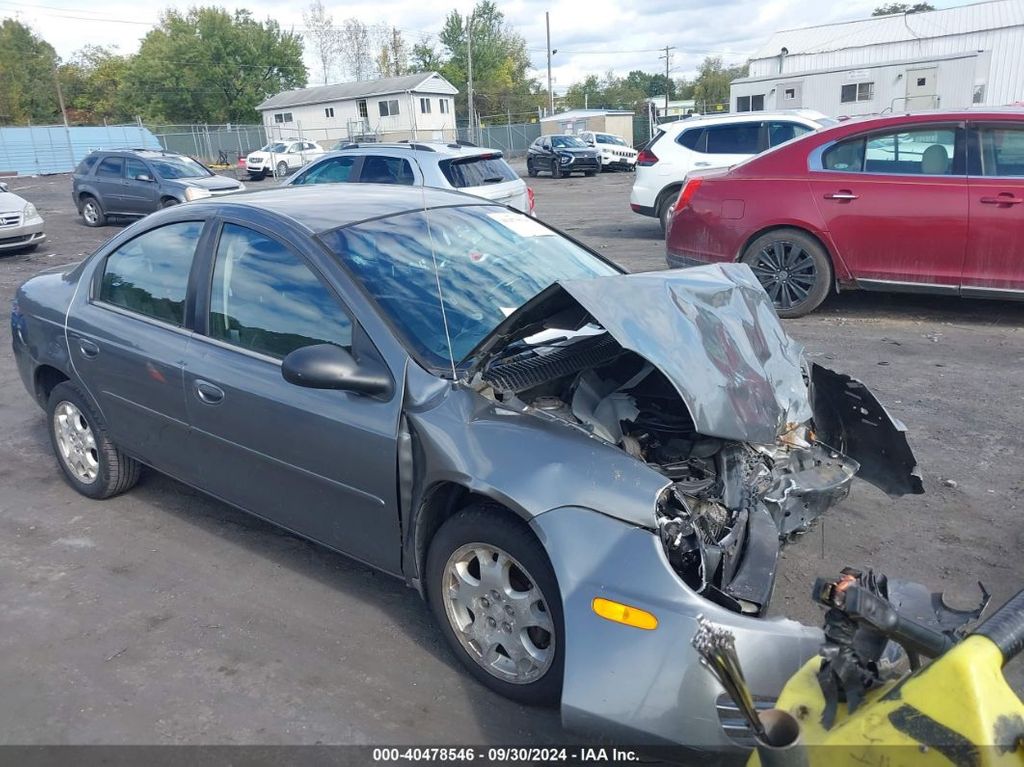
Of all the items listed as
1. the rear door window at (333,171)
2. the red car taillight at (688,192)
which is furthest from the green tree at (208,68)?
the red car taillight at (688,192)

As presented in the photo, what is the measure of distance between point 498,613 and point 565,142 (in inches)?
1090

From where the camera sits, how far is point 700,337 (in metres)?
3.00

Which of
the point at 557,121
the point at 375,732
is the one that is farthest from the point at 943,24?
the point at 375,732

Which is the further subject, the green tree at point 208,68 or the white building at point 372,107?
the green tree at point 208,68

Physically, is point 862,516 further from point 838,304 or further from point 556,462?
point 838,304

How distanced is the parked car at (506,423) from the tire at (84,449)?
0.24 meters

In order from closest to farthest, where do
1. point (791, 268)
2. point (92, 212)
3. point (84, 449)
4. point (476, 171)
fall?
1. point (84, 449)
2. point (791, 268)
3. point (476, 171)
4. point (92, 212)

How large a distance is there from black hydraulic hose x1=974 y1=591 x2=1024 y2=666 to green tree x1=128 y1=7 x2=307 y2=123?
73.1 m

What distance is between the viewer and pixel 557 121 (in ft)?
157

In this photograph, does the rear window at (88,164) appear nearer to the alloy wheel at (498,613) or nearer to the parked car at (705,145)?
the parked car at (705,145)

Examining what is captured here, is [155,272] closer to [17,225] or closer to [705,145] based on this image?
[705,145]

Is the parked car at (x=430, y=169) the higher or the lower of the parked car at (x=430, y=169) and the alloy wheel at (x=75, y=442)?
the higher

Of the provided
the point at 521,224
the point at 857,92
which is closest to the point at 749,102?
the point at 857,92

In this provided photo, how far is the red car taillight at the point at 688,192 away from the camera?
790cm
